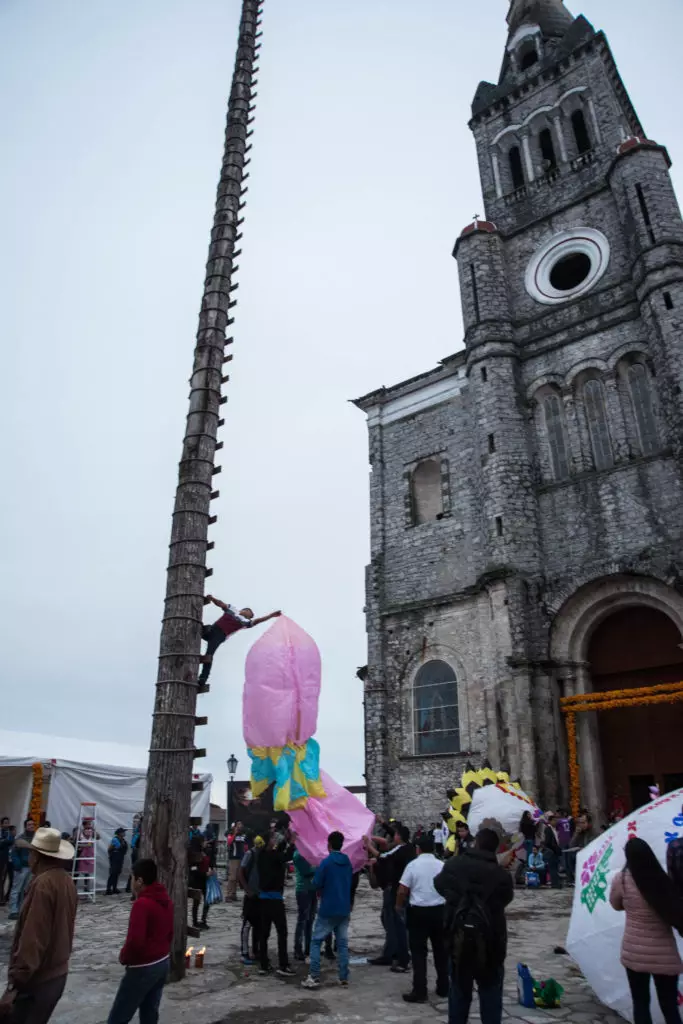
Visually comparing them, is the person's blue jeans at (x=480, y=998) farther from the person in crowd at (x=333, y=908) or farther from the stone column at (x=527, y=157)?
the stone column at (x=527, y=157)

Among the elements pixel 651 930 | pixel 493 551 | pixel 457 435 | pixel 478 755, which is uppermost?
pixel 457 435

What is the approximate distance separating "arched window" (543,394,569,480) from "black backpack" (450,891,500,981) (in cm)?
1468

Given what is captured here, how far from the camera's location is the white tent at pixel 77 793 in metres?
14.5

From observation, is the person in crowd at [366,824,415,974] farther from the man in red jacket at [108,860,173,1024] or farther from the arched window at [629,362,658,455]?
the arched window at [629,362,658,455]

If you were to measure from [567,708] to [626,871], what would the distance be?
11.8m

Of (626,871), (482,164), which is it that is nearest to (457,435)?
(482,164)

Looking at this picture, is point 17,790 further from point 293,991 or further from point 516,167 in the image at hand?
point 516,167

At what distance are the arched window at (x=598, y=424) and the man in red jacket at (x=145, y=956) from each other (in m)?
15.5

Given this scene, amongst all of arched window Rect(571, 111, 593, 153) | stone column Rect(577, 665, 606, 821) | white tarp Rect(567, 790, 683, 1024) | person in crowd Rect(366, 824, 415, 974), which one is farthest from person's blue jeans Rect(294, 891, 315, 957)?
arched window Rect(571, 111, 593, 153)

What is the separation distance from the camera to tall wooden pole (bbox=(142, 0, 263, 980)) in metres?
6.61

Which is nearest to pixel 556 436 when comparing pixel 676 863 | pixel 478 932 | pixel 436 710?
pixel 436 710

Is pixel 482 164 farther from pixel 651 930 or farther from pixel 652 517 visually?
pixel 651 930

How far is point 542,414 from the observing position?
1906 centimetres

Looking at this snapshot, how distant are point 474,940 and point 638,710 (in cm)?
1312
